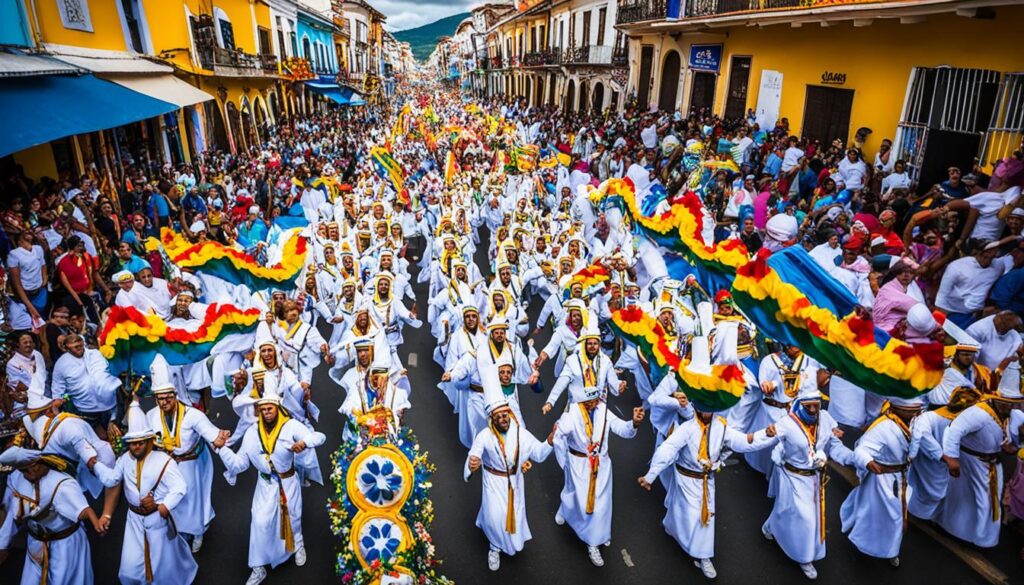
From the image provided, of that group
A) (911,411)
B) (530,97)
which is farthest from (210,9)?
(530,97)

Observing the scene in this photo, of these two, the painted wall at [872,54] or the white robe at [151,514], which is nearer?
the white robe at [151,514]

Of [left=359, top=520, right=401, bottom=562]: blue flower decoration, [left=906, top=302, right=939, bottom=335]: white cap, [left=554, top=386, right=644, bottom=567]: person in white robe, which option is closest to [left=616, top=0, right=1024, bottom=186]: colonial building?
[left=906, top=302, right=939, bottom=335]: white cap

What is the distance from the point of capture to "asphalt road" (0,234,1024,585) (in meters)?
4.85

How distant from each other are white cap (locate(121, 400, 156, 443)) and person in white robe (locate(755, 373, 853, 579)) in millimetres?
4385

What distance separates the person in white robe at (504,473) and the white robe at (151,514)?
2.11 m

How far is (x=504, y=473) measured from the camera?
482 cm

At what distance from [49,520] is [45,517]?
0.14 feet

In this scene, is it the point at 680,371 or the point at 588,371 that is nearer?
the point at 680,371

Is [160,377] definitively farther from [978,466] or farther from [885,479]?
[978,466]

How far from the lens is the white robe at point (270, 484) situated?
15.4 ft

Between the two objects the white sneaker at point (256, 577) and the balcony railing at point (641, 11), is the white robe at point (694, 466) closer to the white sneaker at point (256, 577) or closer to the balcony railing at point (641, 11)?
the white sneaker at point (256, 577)

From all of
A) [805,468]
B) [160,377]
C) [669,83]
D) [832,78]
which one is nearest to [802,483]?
[805,468]

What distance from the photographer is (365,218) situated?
10414mm

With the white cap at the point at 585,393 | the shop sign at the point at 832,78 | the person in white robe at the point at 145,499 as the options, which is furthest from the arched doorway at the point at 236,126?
the white cap at the point at 585,393
